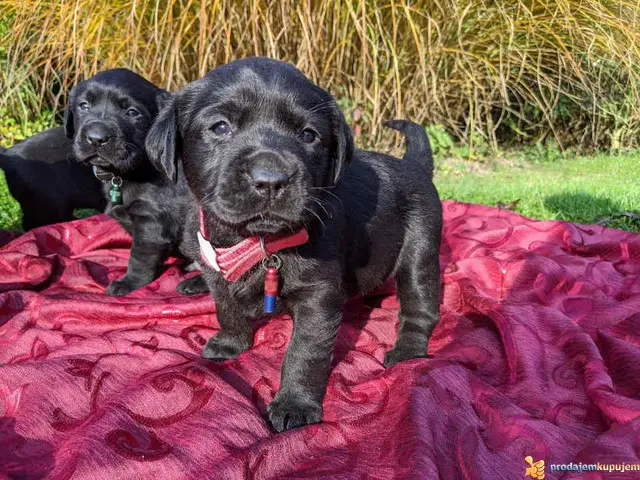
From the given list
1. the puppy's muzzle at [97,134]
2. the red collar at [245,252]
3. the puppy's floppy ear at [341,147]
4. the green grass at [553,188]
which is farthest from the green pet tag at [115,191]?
the puppy's floppy ear at [341,147]

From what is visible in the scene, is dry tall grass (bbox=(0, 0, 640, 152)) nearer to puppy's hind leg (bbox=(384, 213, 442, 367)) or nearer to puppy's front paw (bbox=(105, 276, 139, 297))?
puppy's front paw (bbox=(105, 276, 139, 297))

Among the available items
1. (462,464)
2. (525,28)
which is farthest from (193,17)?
(462,464)

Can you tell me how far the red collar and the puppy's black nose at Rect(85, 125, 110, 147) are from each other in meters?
1.32

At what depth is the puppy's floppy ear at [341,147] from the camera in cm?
197

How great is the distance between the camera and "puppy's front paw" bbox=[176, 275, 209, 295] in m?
2.97

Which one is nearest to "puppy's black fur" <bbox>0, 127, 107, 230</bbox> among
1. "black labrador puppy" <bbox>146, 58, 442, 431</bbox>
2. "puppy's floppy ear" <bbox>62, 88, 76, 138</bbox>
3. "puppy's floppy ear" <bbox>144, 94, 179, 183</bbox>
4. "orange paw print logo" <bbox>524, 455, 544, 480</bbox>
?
"puppy's floppy ear" <bbox>62, 88, 76, 138</bbox>

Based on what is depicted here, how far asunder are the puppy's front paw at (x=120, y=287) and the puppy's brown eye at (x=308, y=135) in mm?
1597

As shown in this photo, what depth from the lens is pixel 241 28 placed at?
220 inches

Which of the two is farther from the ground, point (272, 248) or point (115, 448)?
point (272, 248)

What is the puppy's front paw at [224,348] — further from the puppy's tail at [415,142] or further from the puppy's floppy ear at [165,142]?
the puppy's tail at [415,142]

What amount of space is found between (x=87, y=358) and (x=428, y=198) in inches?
63.8

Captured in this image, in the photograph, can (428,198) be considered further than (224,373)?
Yes

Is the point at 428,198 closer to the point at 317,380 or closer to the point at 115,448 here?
the point at 317,380

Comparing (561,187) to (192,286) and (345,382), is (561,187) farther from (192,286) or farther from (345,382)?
(345,382)
